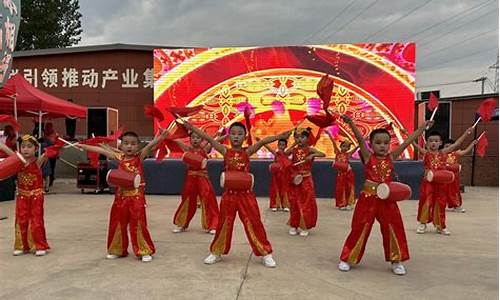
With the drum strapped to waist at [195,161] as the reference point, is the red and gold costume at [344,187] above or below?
below

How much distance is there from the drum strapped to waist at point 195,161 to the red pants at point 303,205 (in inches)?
47.4

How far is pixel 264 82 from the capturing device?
1062cm

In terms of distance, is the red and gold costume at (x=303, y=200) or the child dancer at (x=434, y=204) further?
the child dancer at (x=434, y=204)

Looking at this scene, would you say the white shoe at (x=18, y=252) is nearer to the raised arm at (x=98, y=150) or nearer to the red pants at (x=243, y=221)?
the raised arm at (x=98, y=150)

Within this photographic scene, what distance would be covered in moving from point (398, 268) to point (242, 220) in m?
1.49

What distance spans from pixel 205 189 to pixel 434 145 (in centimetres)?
328

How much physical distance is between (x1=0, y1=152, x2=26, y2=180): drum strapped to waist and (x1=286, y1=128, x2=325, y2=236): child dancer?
3.17 meters

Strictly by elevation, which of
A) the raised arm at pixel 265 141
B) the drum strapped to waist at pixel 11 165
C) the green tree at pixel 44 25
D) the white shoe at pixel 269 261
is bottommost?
the white shoe at pixel 269 261

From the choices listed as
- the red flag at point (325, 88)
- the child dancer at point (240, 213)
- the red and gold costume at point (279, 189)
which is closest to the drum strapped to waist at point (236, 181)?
the child dancer at point (240, 213)

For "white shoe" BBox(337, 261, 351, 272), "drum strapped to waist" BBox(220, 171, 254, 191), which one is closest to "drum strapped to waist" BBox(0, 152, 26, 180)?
"drum strapped to waist" BBox(220, 171, 254, 191)

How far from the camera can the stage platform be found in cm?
976

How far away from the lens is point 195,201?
5.88 m

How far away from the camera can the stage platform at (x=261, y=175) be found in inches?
384

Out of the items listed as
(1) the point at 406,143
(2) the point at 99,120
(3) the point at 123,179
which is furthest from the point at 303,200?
(2) the point at 99,120
